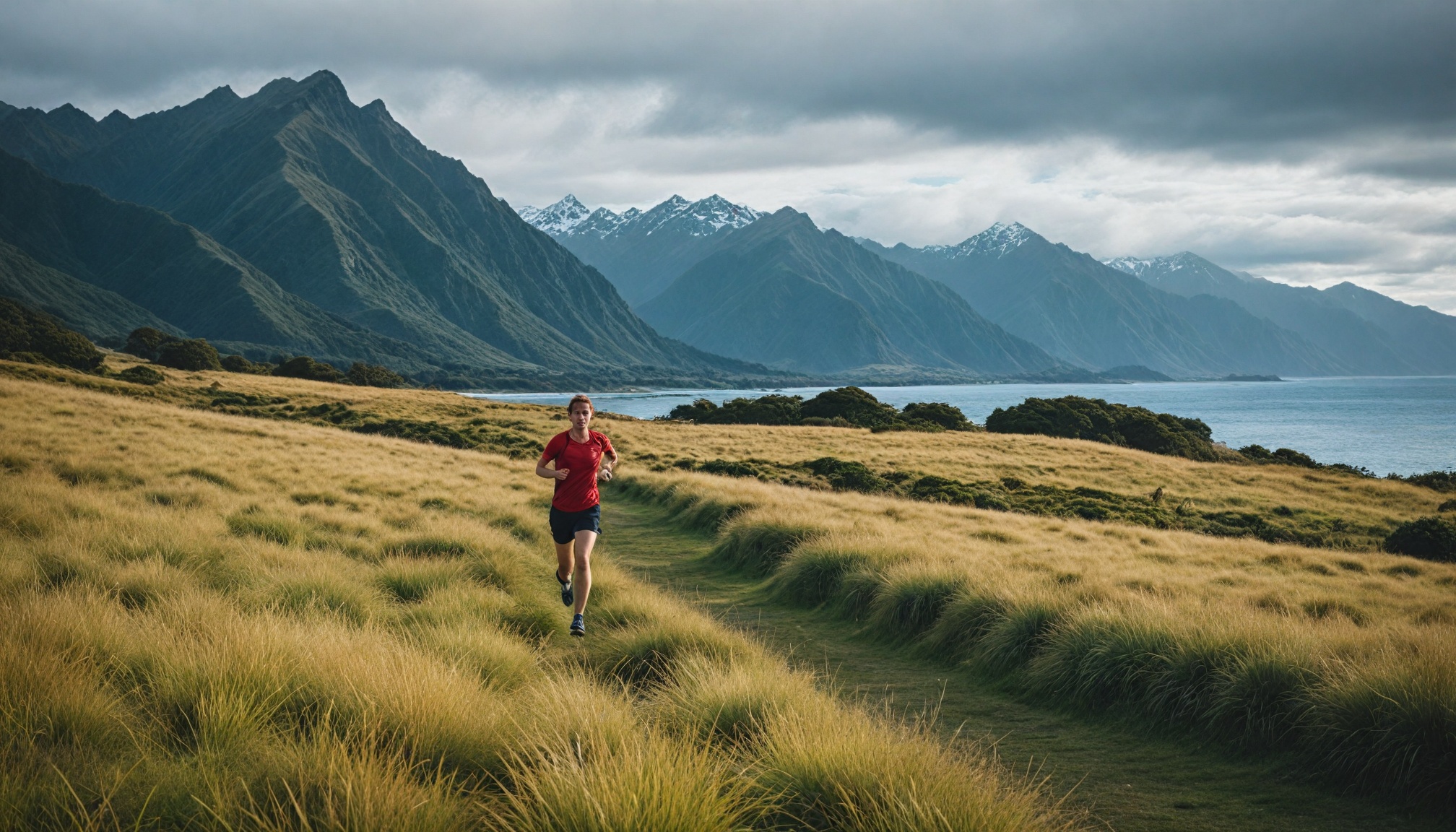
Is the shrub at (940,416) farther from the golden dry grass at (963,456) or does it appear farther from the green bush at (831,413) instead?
the golden dry grass at (963,456)

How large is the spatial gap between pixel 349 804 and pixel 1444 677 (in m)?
6.67

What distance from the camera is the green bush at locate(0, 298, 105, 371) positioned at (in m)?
66.9

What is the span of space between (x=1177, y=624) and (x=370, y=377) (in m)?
104

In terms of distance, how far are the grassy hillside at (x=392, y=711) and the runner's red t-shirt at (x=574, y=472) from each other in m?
1.27

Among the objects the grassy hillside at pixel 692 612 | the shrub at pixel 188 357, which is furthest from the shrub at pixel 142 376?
the grassy hillside at pixel 692 612

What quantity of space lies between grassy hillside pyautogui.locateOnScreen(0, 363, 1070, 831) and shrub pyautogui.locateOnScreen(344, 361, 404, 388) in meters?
90.6

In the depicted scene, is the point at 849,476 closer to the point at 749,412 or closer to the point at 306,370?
the point at 749,412

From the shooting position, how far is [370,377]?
99.9 m

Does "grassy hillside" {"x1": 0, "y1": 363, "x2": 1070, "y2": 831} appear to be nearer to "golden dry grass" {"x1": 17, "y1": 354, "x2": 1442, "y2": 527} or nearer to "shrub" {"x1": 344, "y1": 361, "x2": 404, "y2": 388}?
"golden dry grass" {"x1": 17, "y1": 354, "x2": 1442, "y2": 527}

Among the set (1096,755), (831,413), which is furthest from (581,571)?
(831,413)

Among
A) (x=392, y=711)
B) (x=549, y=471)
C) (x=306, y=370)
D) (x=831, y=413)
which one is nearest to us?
(x=392, y=711)

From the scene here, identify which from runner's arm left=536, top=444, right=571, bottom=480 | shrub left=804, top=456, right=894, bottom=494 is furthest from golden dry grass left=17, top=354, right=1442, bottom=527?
runner's arm left=536, top=444, right=571, bottom=480

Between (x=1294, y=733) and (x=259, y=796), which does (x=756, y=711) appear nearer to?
(x=259, y=796)

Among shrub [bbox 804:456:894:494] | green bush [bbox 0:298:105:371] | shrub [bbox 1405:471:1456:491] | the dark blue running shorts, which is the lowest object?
shrub [bbox 1405:471:1456:491]
